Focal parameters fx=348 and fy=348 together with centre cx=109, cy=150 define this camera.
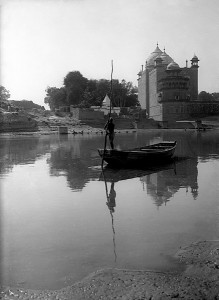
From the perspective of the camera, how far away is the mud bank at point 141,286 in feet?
13.8

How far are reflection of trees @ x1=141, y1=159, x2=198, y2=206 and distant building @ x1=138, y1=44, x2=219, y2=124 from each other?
1638 inches

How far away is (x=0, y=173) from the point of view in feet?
43.8

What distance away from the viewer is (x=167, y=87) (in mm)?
59000

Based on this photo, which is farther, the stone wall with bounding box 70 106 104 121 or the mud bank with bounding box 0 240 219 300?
the stone wall with bounding box 70 106 104 121

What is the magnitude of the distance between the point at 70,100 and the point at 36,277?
64.6m

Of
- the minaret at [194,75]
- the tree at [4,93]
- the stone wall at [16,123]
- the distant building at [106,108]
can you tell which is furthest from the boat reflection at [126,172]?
the tree at [4,93]

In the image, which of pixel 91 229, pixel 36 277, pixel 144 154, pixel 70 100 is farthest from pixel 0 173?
pixel 70 100

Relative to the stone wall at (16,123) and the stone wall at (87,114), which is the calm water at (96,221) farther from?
the stone wall at (87,114)

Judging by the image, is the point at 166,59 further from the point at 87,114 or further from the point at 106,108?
the point at 87,114

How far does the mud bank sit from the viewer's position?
4195mm

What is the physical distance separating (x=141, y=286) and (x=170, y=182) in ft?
22.4

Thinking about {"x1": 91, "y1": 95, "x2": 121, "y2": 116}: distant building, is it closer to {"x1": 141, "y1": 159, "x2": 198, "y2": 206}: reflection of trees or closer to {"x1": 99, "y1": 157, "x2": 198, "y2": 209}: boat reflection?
{"x1": 99, "y1": 157, "x2": 198, "y2": 209}: boat reflection

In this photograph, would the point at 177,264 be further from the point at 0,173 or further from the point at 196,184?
the point at 0,173

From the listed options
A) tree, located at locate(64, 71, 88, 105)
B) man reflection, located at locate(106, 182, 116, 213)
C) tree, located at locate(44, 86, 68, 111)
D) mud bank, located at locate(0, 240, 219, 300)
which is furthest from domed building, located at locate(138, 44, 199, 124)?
mud bank, located at locate(0, 240, 219, 300)
